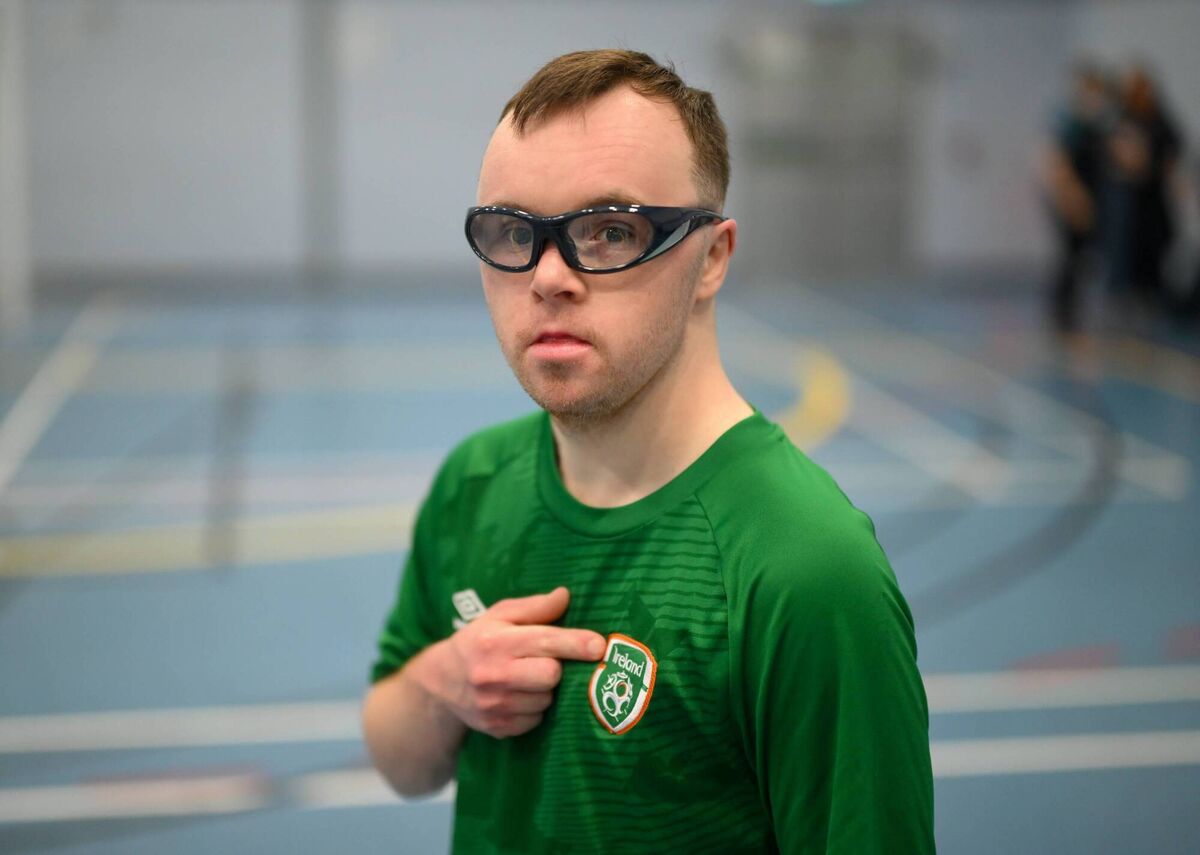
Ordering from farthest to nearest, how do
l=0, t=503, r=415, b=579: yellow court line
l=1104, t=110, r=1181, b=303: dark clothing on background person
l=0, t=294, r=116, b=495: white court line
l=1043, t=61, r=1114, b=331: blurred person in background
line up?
l=1104, t=110, r=1181, b=303: dark clothing on background person → l=1043, t=61, r=1114, b=331: blurred person in background → l=0, t=294, r=116, b=495: white court line → l=0, t=503, r=415, b=579: yellow court line

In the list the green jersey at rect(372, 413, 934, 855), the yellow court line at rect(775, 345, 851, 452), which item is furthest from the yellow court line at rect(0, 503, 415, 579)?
the green jersey at rect(372, 413, 934, 855)

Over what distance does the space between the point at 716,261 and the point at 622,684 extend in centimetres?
59

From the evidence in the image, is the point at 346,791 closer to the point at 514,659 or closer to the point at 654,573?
the point at 514,659

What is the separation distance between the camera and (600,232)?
1.63 meters

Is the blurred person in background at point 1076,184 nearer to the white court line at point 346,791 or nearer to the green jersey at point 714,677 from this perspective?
the white court line at point 346,791

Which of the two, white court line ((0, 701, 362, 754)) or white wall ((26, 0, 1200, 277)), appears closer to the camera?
white court line ((0, 701, 362, 754))

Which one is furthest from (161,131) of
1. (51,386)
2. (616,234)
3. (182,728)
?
(616,234)

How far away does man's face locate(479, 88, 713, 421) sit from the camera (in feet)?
5.29

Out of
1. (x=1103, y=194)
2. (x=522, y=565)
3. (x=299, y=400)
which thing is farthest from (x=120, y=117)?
(x=522, y=565)

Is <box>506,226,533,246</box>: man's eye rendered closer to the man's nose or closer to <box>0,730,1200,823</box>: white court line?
the man's nose

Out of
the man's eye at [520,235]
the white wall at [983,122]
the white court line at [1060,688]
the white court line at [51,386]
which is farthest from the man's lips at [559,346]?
the white wall at [983,122]

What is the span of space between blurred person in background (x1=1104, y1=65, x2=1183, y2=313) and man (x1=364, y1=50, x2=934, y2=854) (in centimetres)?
1334

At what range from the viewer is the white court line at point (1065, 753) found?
4547 mm

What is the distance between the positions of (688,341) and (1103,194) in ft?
46.5
